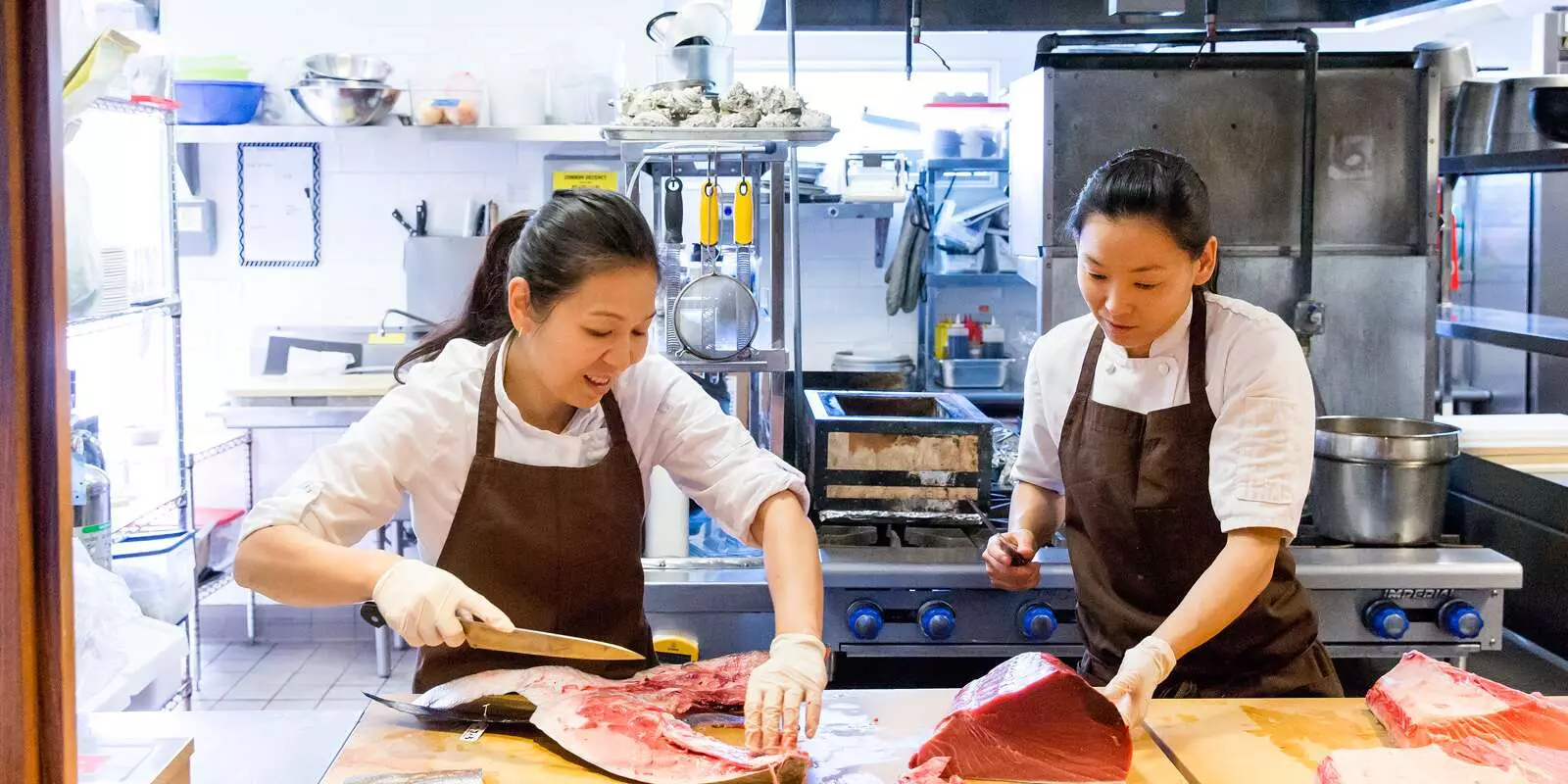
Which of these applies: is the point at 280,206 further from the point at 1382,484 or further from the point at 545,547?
the point at 1382,484

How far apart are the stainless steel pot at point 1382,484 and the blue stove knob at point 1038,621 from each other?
0.71 meters

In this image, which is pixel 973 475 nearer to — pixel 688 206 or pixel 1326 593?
pixel 1326 593

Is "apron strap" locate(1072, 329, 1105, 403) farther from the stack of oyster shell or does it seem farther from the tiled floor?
the tiled floor

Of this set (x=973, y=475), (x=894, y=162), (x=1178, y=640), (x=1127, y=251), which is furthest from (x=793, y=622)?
(x=894, y=162)

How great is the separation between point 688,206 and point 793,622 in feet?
14.1

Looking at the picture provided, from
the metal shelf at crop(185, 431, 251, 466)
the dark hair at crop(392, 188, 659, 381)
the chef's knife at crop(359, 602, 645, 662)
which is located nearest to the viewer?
the chef's knife at crop(359, 602, 645, 662)

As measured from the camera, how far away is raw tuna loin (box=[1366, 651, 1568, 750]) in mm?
1926

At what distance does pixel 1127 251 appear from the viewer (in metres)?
2.11

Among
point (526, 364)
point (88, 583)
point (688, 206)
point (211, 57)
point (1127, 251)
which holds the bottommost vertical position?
point (88, 583)

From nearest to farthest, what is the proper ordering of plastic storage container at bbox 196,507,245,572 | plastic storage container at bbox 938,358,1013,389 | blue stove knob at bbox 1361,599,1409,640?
blue stove knob at bbox 1361,599,1409,640, plastic storage container at bbox 196,507,245,572, plastic storage container at bbox 938,358,1013,389

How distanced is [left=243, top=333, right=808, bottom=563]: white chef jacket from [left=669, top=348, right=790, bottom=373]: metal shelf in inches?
35.7

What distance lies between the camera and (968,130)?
19.4 ft

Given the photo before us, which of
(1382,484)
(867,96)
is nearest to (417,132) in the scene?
(867,96)

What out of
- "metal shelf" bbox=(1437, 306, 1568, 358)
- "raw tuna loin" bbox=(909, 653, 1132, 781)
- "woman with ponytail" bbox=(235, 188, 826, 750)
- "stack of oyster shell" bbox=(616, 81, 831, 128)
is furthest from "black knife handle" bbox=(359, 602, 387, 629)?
"metal shelf" bbox=(1437, 306, 1568, 358)
